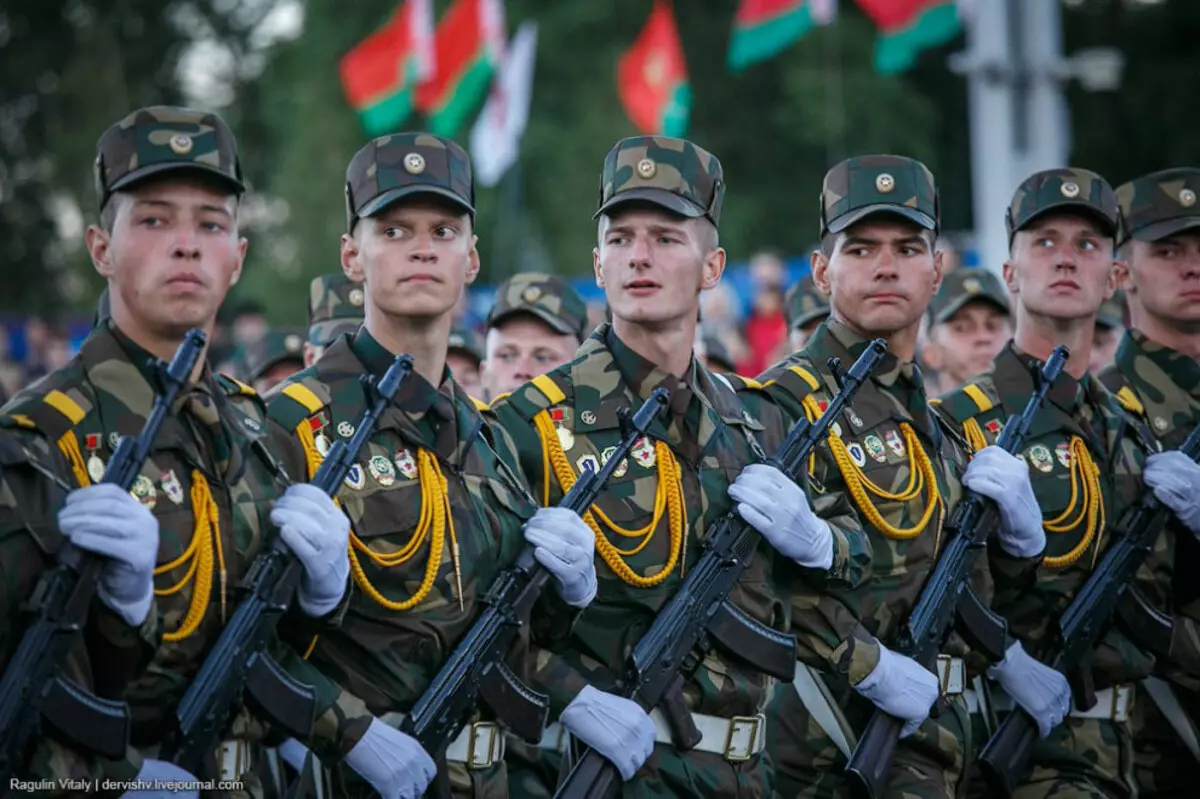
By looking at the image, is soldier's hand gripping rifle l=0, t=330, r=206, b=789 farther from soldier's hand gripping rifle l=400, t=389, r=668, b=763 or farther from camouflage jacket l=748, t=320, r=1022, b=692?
camouflage jacket l=748, t=320, r=1022, b=692

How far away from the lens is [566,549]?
17.6 feet

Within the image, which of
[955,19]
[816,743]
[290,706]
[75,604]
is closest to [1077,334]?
[816,743]

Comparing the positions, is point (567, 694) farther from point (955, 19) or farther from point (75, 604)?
point (955, 19)

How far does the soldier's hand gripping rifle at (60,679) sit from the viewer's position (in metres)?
4.36

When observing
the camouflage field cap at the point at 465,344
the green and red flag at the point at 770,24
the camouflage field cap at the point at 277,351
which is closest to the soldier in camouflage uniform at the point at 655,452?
the camouflage field cap at the point at 465,344

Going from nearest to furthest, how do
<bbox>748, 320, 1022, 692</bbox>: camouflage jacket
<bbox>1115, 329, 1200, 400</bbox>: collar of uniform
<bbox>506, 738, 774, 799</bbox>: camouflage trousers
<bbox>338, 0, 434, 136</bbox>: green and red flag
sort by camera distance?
1. <bbox>506, 738, 774, 799</bbox>: camouflage trousers
2. <bbox>748, 320, 1022, 692</bbox>: camouflage jacket
3. <bbox>1115, 329, 1200, 400</bbox>: collar of uniform
4. <bbox>338, 0, 434, 136</bbox>: green and red flag

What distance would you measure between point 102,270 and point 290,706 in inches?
53.3

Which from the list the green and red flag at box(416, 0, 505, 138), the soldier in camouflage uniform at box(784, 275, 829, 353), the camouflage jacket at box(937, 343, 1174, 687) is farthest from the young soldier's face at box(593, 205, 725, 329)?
the green and red flag at box(416, 0, 505, 138)

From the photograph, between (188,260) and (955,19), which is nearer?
(188,260)

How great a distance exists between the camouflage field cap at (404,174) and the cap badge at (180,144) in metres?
0.74

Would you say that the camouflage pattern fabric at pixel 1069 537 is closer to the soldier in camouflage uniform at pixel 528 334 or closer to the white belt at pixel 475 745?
the soldier in camouflage uniform at pixel 528 334

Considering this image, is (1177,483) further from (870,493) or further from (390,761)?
(390,761)

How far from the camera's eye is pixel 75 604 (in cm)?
443

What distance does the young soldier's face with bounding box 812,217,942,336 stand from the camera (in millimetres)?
6586
